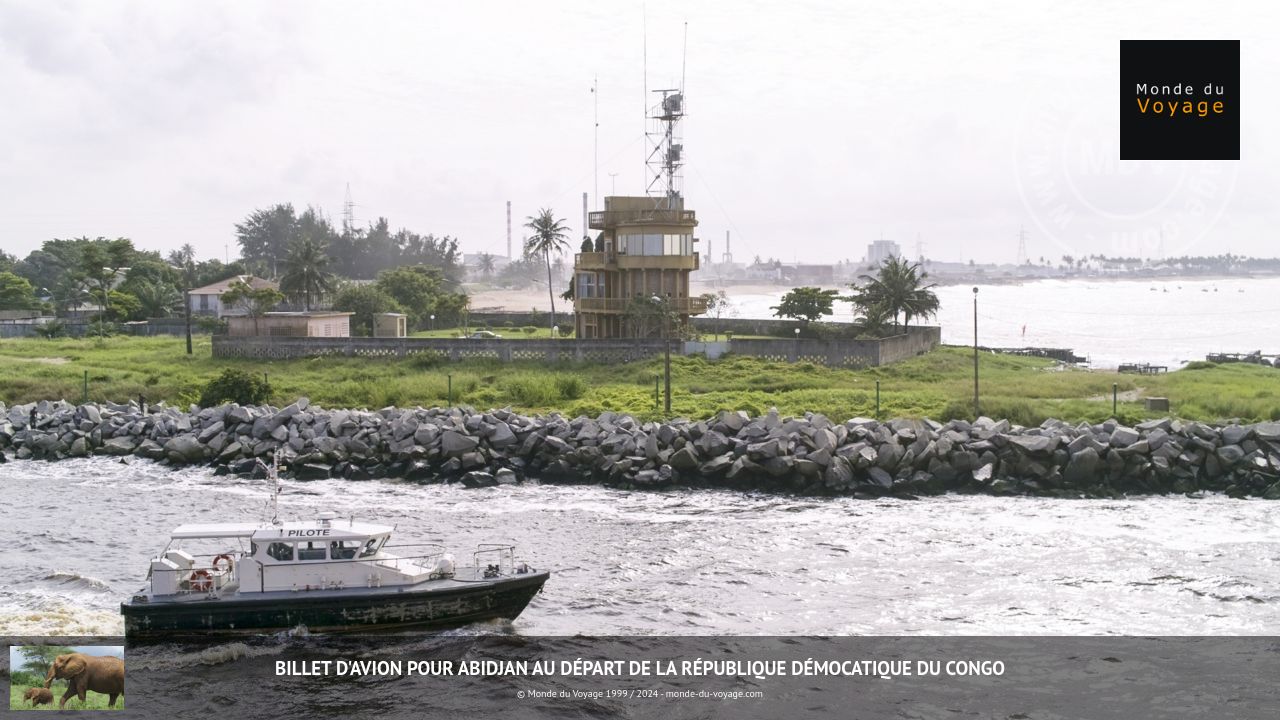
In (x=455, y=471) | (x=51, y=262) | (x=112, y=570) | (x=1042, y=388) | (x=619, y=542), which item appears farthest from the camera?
(x=51, y=262)

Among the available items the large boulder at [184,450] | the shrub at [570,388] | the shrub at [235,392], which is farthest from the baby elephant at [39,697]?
the shrub at [570,388]

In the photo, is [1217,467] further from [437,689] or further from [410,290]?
[410,290]

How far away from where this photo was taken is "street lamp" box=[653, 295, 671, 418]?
55750mm

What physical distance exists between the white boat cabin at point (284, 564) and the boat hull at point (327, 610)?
316 mm

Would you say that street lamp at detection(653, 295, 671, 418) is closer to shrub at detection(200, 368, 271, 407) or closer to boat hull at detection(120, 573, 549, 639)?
shrub at detection(200, 368, 271, 407)

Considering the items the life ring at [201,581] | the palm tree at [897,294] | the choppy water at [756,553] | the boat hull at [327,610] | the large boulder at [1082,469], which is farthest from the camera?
the palm tree at [897,294]

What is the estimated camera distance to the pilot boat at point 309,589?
1109 inches

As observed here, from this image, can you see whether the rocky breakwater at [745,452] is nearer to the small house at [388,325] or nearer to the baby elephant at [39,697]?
the baby elephant at [39,697]

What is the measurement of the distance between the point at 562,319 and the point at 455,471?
6185 centimetres

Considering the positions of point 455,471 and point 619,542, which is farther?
point 455,471

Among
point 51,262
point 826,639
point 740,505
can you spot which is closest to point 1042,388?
point 740,505

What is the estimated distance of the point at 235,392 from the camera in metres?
60.1

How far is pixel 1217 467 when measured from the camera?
44.9 meters

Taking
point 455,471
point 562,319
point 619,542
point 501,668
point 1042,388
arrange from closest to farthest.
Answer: point 501,668 → point 619,542 → point 455,471 → point 1042,388 → point 562,319
